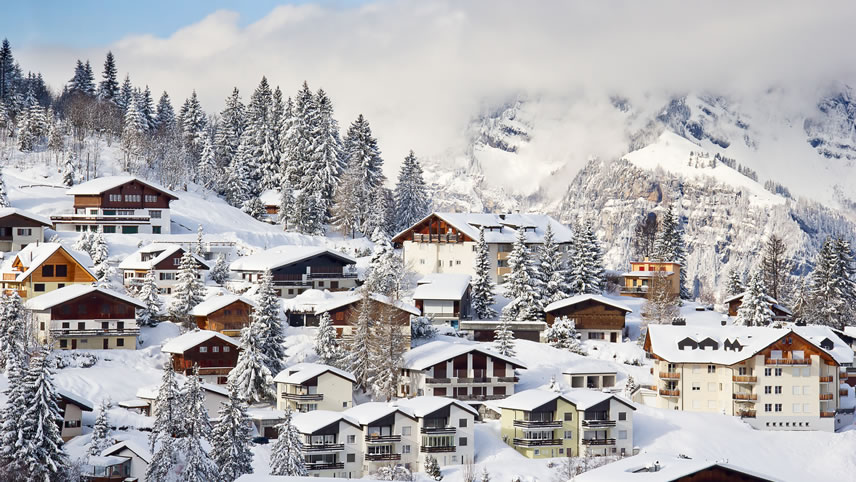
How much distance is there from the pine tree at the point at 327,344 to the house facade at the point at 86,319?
44.9ft

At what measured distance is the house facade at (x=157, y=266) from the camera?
101 meters

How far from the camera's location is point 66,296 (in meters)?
85.8

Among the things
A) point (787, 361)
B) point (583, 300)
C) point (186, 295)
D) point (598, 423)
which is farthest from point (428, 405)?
point (787, 361)

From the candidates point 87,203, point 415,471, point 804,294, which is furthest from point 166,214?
point 804,294

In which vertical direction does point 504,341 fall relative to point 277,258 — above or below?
below

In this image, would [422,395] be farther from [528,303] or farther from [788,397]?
[788,397]

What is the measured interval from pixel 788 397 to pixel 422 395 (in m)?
26.9

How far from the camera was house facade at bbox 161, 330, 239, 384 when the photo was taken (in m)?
82.4

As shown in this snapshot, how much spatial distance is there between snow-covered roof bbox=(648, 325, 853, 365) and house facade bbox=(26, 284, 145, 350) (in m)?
39.0

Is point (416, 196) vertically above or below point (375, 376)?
above

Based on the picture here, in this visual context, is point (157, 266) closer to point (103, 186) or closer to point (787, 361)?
point (103, 186)

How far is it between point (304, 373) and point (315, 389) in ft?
4.24

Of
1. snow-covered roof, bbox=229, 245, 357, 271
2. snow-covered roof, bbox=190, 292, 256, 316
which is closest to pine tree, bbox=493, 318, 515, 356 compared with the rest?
snow-covered roof, bbox=190, 292, 256, 316

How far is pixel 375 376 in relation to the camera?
8225 centimetres
